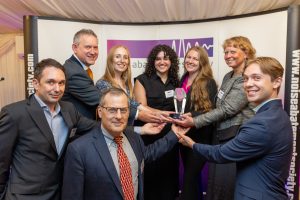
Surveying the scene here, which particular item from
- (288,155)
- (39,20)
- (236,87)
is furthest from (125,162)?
(39,20)

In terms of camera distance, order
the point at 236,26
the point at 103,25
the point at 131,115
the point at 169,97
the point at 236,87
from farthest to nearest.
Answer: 1. the point at 103,25
2. the point at 236,26
3. the point at 169,97
4. the point at 131,115
5. the point at 236,87

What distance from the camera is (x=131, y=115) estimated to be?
300 cm

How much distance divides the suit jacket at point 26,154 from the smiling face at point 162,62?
1591 millimetres

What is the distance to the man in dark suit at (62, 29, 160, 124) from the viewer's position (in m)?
2.65

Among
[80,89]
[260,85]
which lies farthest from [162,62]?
[260,85]

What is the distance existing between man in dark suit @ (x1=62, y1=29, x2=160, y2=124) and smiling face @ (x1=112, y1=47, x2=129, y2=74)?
0.26m

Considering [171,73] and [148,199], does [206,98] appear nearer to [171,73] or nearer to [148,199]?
[171,73]

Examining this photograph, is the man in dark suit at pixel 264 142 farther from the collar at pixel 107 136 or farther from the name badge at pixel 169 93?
the name badge at pixel 169 93

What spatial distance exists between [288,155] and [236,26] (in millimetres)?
2070

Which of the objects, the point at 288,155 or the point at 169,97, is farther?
the point at 169,97

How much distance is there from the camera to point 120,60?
3104mm

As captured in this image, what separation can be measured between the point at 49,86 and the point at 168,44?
232 centimetres

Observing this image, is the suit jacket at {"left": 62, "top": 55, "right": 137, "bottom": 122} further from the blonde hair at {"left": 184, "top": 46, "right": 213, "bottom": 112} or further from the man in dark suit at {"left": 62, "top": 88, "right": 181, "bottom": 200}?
the blonde hair at {"left": 184, "top": 46, "right": 213, "bottom": 112}

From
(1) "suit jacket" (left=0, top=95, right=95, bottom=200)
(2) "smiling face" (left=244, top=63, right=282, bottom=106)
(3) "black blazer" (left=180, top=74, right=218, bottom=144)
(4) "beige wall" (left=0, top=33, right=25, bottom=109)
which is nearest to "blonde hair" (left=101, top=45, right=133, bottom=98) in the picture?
(3) "black blazer" (left=180, top=74, right=218, bottom=144)
